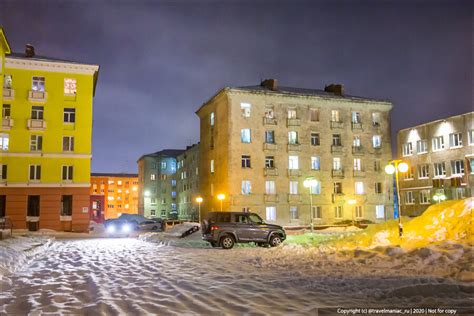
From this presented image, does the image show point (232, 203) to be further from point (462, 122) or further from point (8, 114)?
point (462, 122)

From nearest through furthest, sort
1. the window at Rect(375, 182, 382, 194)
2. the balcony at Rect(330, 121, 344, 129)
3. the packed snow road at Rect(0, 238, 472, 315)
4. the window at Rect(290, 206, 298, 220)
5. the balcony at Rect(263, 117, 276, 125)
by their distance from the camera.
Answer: the packed snow road at Rect(0, 238, 472, 315) < the window at Rect(290, 206, 298, 220) < the balcony at Rect(263, 117, 276, 125) < the balcony at Rect(330, 121, 344, 129) < the window at Rect(375, 182, 382, 194)

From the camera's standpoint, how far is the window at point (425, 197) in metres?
56.3

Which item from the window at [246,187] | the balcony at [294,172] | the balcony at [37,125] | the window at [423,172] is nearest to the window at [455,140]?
the window at [423,172]

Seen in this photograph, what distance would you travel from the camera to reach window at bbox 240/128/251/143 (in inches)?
1853

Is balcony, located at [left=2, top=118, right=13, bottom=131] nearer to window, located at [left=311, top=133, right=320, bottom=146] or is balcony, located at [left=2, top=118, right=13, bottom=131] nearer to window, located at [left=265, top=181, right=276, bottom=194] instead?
window, located at [left=265, top=181, right=276, bottom=194]

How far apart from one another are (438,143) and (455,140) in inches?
118

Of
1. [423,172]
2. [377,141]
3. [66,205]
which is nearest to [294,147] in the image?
[377,141]

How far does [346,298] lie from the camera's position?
29.3ft

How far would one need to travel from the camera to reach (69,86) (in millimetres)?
41562

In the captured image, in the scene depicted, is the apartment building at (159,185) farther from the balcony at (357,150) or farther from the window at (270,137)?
the balcony at (357,150)

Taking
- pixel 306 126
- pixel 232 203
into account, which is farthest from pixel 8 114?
pixel 306 126

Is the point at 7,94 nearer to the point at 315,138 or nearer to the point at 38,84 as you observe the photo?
the point at 38,84

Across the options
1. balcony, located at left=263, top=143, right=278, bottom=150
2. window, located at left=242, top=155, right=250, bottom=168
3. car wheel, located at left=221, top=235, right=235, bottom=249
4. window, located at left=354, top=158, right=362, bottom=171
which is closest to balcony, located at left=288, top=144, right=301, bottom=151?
balcony, located at left=263, top=143, right=278, bottom=150

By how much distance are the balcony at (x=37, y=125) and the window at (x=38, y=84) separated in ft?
10.2
